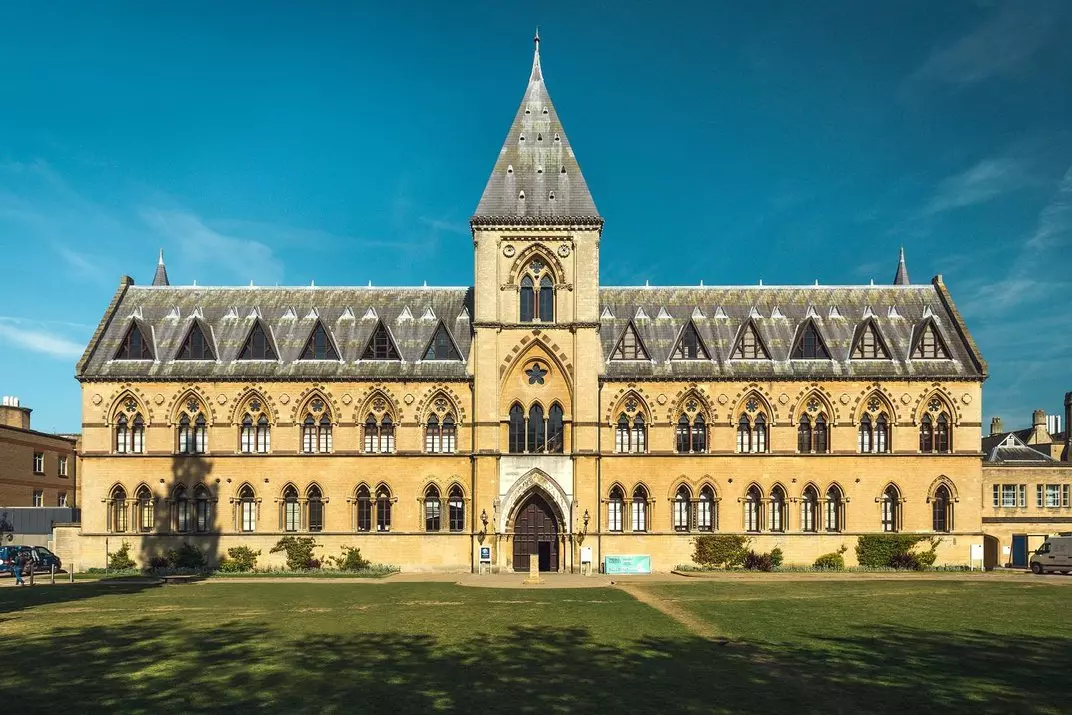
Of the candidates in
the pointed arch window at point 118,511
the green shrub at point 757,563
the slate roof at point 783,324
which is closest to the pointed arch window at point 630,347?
the slate roof at point 783,324

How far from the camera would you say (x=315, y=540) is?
47406mm

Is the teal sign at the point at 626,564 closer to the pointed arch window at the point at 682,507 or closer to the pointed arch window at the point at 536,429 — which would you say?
the pointed arch window at the point at 682,507

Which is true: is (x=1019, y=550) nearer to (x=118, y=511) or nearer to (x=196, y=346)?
(x=196, y=346)

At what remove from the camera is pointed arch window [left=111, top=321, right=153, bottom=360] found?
162 ft

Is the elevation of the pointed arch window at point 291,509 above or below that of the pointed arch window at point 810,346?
below

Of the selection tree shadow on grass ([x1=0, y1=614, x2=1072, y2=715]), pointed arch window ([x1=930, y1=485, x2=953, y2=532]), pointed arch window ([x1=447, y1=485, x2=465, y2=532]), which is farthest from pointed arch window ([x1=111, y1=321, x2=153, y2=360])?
pointed arch window ([x1=930, y1=485, x2=953, y2=532])

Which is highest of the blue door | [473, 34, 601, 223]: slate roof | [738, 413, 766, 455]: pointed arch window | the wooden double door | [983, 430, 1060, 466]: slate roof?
[473, 34, 601, 223]: slate roof

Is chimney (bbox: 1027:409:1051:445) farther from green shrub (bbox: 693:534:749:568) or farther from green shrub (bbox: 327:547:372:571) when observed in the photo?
green shrub (bbox: 327:547:372:571)

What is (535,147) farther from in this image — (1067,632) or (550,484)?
(1067,632)

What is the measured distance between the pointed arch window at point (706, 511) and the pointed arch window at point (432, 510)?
14.3m

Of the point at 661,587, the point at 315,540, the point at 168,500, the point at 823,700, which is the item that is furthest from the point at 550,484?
the point at 823,700

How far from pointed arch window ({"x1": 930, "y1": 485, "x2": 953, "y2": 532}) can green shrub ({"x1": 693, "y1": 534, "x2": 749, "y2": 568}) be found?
11.0 meters

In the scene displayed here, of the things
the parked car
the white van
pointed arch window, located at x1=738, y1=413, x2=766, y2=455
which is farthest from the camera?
pointed arch window, located at x1=738, y1=413, x2=766, y2=455

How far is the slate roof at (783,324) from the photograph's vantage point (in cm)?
4856
